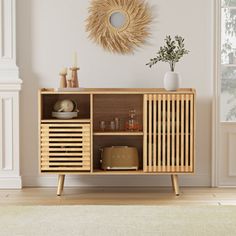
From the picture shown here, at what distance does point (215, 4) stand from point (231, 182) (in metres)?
1.56

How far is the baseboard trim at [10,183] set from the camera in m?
5.30

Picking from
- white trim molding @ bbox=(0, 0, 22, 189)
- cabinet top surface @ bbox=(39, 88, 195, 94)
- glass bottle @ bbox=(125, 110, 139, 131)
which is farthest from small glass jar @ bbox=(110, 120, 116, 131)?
white trim molding @ bbox=(0, 0, 22, 189)

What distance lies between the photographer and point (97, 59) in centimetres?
536

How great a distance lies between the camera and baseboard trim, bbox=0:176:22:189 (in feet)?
17.4

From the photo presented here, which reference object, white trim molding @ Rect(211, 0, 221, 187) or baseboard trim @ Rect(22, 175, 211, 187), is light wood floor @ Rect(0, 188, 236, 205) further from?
white trim molding @ Rect(211, 0, 221, 187)

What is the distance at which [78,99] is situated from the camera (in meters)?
5.30

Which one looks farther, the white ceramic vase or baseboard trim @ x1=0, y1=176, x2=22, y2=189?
baseboard trim @ x1=0, y1=176, x2=22, y2=189

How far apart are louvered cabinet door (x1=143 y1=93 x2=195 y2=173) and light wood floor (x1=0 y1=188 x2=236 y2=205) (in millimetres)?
233

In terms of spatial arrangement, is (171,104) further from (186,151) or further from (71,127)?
(71,127)

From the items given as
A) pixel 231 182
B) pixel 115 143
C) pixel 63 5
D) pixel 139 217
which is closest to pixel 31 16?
pixel 63 5

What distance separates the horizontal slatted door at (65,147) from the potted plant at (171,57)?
0.76 metres

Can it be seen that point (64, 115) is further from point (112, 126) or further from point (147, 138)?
point (147, 138)

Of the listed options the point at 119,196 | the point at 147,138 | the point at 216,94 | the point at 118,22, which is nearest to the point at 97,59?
the point at 118,22

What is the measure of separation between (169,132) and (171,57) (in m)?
0.63
